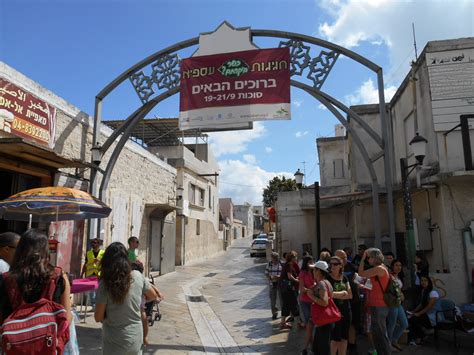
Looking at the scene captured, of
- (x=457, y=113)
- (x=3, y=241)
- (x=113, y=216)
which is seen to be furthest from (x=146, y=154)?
(x=3, y=241)

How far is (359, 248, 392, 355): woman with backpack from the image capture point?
5379 mm

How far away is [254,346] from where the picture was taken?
6.64 meters

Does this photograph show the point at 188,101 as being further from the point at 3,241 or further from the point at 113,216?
the point at 3,241

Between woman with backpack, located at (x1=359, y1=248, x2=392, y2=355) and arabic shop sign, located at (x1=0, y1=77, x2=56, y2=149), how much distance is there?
22.2 ft

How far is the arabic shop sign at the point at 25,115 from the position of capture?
7.05 meters

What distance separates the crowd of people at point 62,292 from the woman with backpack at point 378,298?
3.27m

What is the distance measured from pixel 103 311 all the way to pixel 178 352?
127 inches

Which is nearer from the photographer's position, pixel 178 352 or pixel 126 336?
pixel 126 336

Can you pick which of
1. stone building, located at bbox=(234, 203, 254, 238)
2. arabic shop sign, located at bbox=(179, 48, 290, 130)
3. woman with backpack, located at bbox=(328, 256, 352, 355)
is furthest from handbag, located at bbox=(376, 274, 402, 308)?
stone building, located at bbox=(234, 203, 254, 238)

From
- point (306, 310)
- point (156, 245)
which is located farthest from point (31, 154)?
point (156, 245)

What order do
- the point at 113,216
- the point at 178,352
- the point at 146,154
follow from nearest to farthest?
the point at 178,352
the point at 113,216
the point at 146,154

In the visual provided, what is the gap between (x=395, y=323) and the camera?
5.74 meters

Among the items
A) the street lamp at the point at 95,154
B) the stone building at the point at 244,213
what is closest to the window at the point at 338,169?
the street lamp at the point at 95,154

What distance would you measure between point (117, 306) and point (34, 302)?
0.85 metres
